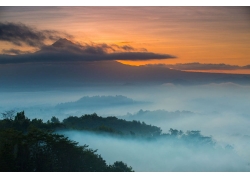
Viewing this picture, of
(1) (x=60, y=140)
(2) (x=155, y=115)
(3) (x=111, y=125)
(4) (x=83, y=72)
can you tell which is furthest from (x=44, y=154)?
(2) (x=155, y=115)

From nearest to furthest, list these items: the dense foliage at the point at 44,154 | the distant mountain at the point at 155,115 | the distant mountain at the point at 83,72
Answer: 1. the dense foliage at the point at 44,154
2. the distant mountain at the point at 155,115
3. the distant mountain at the point at 83,72

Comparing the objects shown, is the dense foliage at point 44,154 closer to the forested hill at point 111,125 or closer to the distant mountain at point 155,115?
the forested hill at point 111,125

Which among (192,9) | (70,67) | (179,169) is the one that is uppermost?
(192,9)

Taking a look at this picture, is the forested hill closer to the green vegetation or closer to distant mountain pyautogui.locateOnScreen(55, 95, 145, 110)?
the green vegetation

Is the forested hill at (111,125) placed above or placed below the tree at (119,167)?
above

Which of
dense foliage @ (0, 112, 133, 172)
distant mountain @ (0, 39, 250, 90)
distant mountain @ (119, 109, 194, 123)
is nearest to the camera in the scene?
dense foliage @ (0, 112, 133, 172)

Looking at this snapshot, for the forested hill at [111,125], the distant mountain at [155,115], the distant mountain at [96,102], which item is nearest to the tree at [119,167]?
the forested hill at [111,125]

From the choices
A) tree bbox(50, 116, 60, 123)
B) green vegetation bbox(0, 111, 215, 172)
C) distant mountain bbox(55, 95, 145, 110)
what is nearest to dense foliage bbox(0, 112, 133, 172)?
green vegetation bbox(0, 111, 215, 172)

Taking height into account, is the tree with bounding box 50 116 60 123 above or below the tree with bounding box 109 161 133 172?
above

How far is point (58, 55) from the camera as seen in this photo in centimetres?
736

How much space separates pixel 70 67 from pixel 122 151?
1241 millimetres

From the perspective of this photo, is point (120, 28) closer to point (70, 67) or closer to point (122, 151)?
point (70, 67)

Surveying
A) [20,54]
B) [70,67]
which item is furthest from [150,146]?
[20,54]

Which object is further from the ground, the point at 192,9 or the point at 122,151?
the point at 192,9
